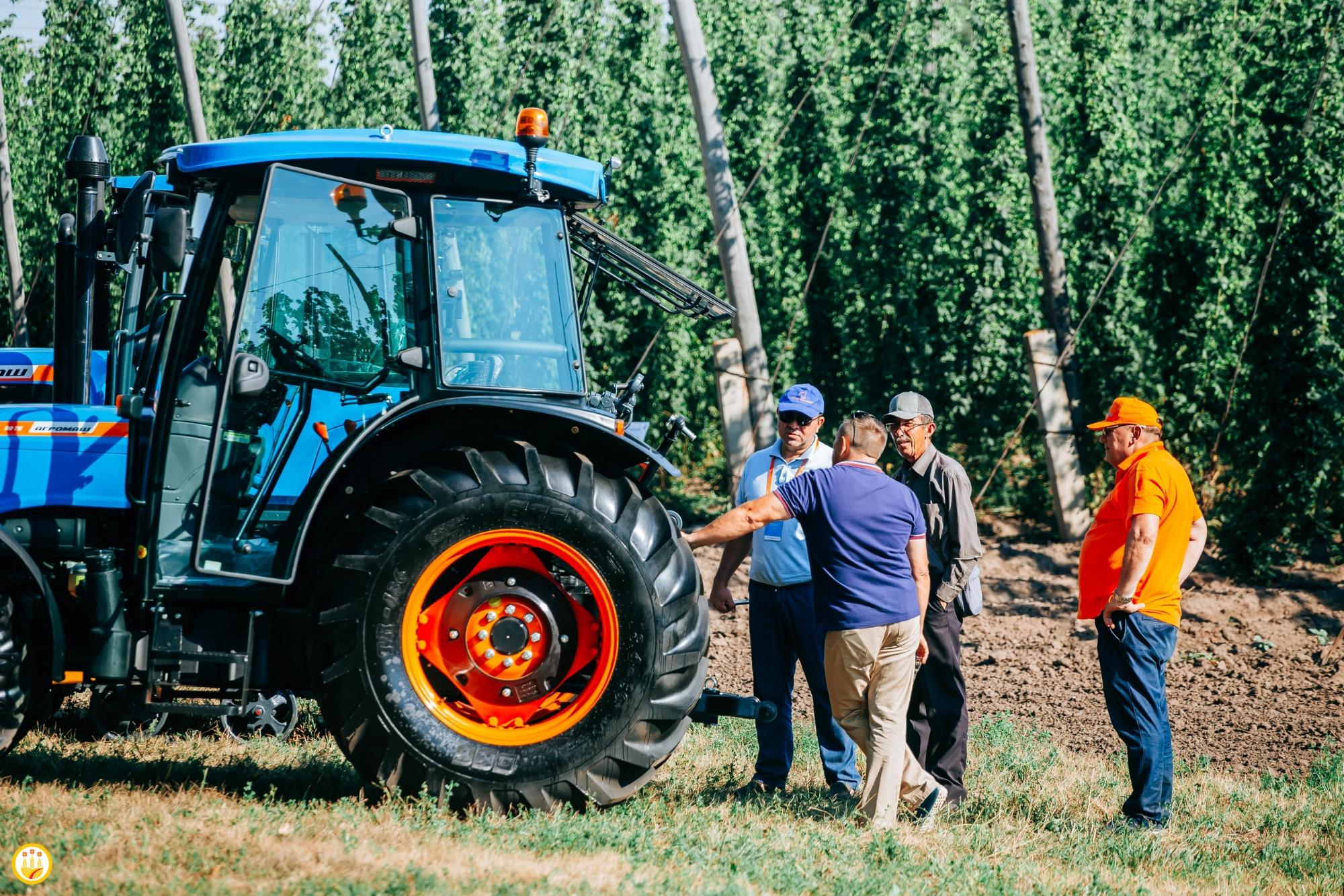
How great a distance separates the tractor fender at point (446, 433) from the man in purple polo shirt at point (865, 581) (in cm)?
60

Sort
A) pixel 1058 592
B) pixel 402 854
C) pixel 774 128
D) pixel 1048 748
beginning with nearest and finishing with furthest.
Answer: pixel 402 854
pixel 1048 748
pixel 1058 592
pixel 774 128

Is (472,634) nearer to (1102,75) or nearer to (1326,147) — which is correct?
(1326,147)

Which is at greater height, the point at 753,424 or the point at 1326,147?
the point at 1326,147

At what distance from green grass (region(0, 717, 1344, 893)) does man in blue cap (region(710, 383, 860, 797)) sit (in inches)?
7.6

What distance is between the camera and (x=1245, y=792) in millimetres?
5570

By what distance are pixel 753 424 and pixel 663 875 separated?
645 centimetres

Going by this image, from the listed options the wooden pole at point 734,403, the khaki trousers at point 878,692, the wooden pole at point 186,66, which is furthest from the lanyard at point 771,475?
the wooden pole at point 186,66

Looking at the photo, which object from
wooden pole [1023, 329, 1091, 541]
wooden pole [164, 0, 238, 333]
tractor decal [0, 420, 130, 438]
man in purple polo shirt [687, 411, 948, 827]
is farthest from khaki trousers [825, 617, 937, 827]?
wooden pole [164, 0, 238, 333]

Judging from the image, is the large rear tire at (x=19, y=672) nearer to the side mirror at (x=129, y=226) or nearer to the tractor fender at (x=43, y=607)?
the tractor fender at (x=43, y=607)

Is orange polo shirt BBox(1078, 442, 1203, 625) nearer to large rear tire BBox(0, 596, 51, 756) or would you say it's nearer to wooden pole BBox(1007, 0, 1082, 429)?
large rear tire BBox(0, 596, 51, 756)

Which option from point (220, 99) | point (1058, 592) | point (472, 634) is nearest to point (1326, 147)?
point (1058, 592)

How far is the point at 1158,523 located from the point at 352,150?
3395 millimetres

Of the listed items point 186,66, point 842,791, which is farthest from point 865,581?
point 186,66

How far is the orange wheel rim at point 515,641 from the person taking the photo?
442 centimetres
